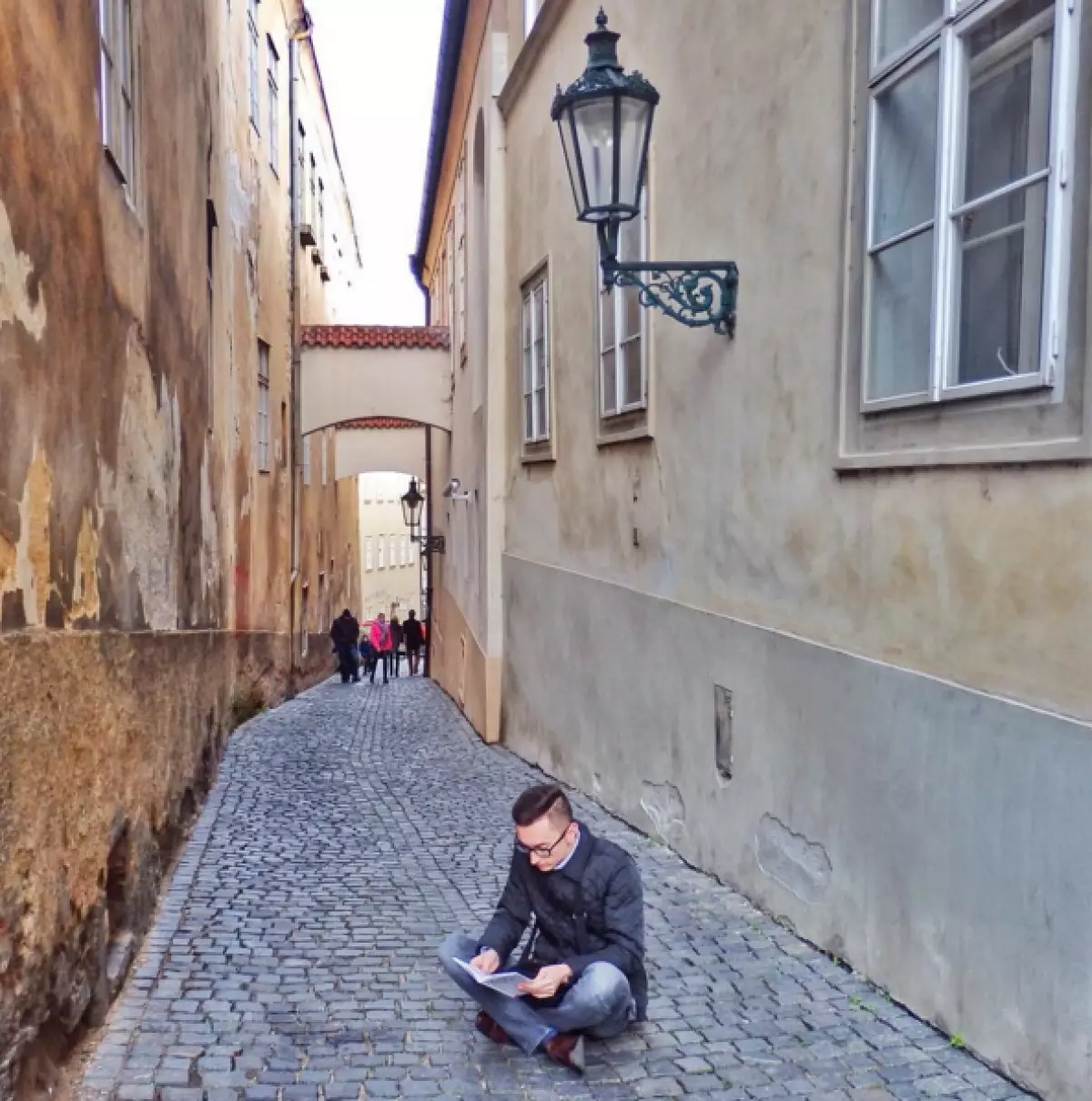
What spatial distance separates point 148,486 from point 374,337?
45.8ft

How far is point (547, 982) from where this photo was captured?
4.02 metres

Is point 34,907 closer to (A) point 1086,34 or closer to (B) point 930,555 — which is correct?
(B) point 930,555

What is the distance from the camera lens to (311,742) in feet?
42.5

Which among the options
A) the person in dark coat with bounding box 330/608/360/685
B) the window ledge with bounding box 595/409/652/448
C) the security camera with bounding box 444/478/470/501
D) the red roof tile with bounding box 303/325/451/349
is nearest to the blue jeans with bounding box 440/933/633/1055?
the window ledge with bounding box 595/409/652/448

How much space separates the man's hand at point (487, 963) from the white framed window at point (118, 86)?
3.86m

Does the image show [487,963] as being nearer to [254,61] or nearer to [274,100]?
[254,61]

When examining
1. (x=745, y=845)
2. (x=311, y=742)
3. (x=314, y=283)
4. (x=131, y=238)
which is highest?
(x=314, y=283)

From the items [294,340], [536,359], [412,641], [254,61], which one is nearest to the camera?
[536,359]

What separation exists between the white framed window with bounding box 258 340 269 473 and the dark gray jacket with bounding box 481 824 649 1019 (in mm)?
12513

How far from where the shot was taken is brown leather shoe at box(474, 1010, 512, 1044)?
429 centimetres

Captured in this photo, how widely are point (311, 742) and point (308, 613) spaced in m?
10.7

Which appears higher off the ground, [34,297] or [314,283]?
[314,283]

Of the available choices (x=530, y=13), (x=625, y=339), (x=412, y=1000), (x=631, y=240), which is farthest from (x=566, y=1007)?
(x=530, y=13)

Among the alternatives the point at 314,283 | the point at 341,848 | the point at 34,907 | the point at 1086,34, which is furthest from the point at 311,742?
the point at 314,283
